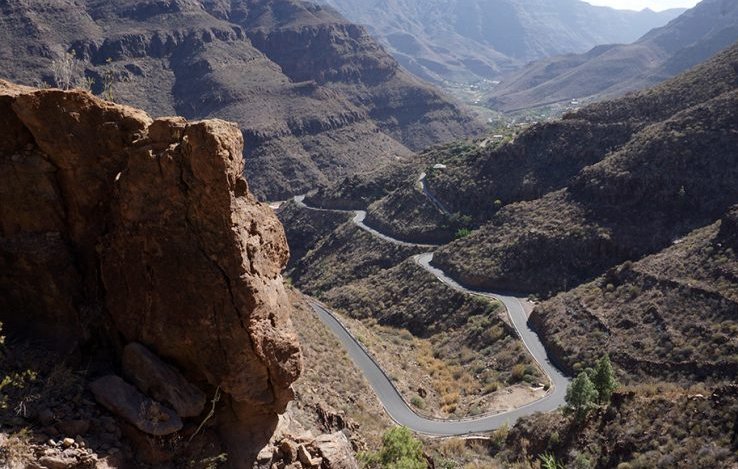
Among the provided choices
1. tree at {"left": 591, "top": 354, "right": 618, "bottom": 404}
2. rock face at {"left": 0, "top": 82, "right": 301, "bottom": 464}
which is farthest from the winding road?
rock face at {"left": 0, "top": 82, "right": 301, "bottom": 464}

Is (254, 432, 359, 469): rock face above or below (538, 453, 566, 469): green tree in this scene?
above

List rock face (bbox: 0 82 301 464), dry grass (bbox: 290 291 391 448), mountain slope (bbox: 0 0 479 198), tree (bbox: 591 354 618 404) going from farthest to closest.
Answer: mountain slope (bbox: 0 0 479 198)
tree (bbox: 591 354 618 404)
dry grass (bbox: 290 291 391 448)
rock face (bbox: 0 82 301 464)

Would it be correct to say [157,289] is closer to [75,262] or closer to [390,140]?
[75,262]

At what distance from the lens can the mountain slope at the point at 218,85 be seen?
12988 centimetres

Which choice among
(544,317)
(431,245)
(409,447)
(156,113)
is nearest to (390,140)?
(156,113)

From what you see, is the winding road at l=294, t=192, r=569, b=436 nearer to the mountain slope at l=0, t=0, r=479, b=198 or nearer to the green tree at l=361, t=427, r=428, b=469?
the green tree at l=361, t=427, r=428, b=469

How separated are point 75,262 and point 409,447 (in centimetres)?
1274

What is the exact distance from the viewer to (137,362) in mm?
13625

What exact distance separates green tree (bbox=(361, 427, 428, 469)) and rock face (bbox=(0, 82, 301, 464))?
7488mm

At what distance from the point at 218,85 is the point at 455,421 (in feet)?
427

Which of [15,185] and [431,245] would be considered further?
[431,245]

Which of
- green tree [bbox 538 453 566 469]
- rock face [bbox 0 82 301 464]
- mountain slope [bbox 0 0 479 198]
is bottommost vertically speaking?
green tree [bbox 538 453 566 469]

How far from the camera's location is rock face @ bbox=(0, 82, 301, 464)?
Answer: 13.9 meters

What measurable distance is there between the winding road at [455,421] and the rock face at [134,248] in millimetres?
20300
